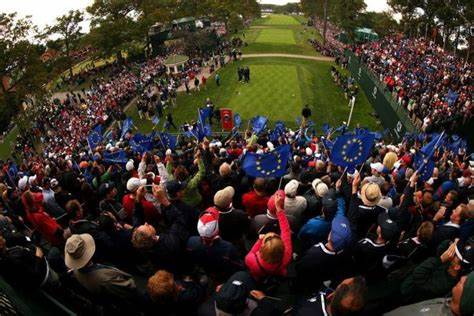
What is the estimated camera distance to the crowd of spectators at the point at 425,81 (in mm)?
19719

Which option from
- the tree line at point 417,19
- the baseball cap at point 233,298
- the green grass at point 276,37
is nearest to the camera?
the baseball cap at point 233,298

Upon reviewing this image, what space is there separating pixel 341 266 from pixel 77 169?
10.3 meters

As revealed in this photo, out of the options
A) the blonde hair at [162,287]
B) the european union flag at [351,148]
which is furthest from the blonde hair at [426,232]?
the blonde hair at [162,287]

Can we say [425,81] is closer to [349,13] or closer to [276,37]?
[349,13]

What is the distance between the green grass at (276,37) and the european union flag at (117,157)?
52349 millimetres

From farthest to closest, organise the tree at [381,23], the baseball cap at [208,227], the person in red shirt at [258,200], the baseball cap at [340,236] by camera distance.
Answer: the tree at [381,23] → the person in red shirt at [258,200] → the baseball cap at [208,227] → the baseball cap at [340,236]

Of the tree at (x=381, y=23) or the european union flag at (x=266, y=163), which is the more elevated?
the tree at (x=381, y=23)

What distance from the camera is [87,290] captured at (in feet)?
15.6

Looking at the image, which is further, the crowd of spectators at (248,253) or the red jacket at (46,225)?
the red jacket at (46,225)

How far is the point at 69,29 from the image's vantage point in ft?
155

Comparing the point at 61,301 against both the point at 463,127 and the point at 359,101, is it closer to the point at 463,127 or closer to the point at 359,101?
the point at 463,127

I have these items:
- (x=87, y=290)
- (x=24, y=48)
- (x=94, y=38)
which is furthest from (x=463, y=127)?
(x=94, y=38)

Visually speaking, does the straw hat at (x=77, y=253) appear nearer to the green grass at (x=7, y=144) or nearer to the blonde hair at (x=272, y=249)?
the blonde hair at (x=272, y=249)

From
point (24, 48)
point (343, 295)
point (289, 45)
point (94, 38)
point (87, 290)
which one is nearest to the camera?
point (343, 295)
